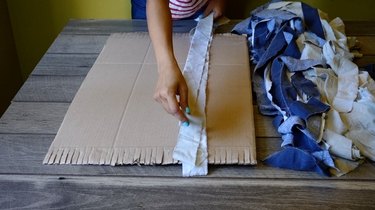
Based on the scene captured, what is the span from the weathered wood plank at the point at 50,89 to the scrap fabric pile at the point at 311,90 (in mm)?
371

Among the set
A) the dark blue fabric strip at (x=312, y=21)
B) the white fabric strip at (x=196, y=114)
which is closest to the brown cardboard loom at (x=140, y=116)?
the white fabric strip at (x=196, y=114)

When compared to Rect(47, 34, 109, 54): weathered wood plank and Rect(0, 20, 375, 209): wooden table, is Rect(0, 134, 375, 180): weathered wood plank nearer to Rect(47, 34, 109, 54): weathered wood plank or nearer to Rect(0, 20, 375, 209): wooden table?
Rect(0, 20, 375, 209): wooden table

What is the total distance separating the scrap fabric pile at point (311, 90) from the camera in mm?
683

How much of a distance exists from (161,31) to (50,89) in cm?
26

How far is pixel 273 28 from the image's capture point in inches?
37.7

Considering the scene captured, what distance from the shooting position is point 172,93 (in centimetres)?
71

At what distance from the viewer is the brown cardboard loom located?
702 mm

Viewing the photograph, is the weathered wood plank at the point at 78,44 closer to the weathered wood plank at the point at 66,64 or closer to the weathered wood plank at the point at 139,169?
the weathered wood plank at the point at 66,64

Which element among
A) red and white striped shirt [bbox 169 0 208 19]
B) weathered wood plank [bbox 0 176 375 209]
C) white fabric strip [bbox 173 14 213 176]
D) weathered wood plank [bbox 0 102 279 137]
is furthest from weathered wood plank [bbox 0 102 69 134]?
red and white striped shirt [bbox 169 0 208 19]

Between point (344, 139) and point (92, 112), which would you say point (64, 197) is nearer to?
point (92, 112)

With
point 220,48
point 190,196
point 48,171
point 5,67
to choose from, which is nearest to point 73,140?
point 48,171

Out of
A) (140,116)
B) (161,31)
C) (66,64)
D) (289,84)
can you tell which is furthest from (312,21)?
(66,64)

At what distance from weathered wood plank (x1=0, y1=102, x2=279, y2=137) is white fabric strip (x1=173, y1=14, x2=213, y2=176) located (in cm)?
10

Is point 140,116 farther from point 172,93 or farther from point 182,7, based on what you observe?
point 182,7
